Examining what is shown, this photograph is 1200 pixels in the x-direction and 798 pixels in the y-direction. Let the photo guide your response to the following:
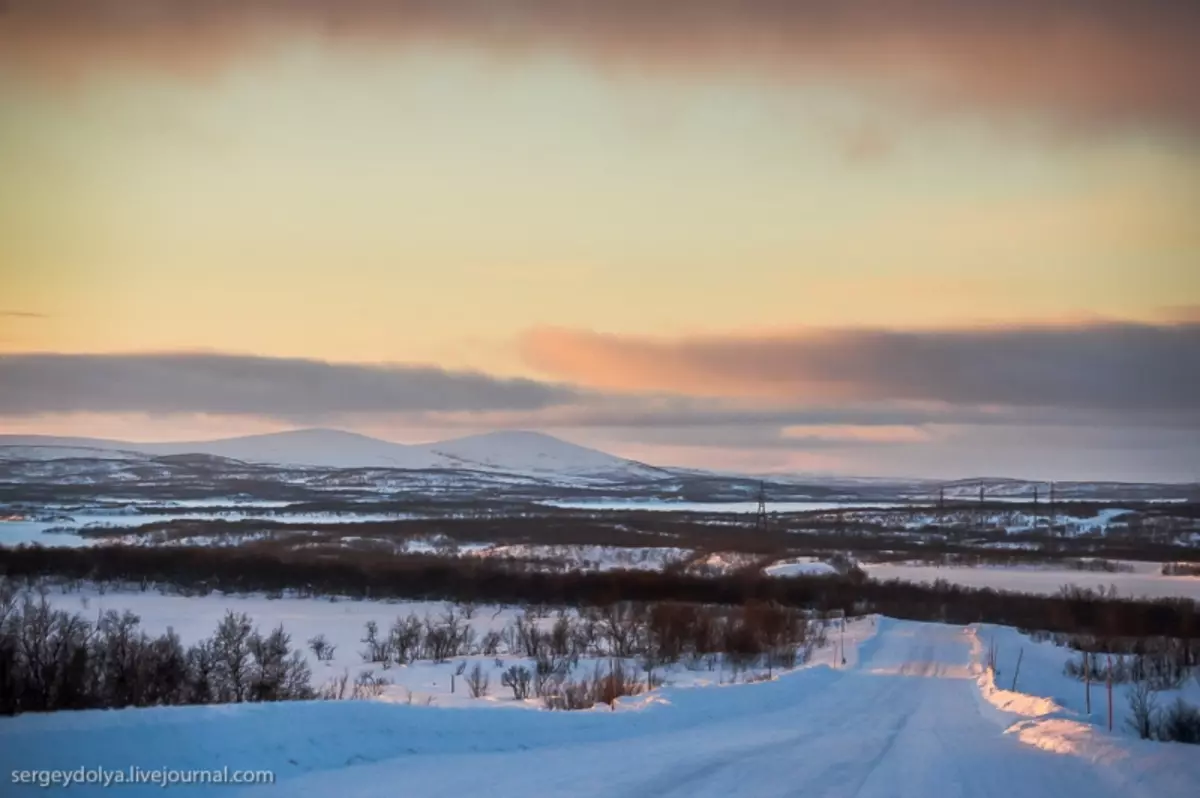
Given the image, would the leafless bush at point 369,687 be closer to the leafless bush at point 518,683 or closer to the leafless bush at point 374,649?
the leafless bush at point 518,683

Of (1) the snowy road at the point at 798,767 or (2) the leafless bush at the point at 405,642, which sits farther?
(2) the leafless bush at the point at 405,642

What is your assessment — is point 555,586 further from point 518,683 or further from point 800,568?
point 518,683

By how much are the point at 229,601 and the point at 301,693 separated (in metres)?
33.8

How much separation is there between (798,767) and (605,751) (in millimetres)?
2158

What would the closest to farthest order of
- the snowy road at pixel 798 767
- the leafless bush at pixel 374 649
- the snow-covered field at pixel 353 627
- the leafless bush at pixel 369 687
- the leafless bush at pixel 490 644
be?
1. the snowy road at pixel 798 767
2. the leafless bush at pixel 369 687
3. the snow-covered field at pixel 353 627
4. the leafless bush at pixel 374 649
5. the leafless bush at pixel 490 644

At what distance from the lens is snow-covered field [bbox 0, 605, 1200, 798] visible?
33.1ft

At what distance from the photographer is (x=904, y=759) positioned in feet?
42.3

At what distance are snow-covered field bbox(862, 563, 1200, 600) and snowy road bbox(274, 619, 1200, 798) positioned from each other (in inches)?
1642

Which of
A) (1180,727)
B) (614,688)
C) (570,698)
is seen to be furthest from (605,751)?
(1180,727)

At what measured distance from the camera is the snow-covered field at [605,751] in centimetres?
1010

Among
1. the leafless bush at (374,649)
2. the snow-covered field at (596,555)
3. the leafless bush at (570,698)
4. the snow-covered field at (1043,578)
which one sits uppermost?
the leafless bush at (570,698)

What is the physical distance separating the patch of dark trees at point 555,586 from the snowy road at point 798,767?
32572mm

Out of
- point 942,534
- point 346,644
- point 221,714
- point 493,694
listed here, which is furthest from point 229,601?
point 942,534

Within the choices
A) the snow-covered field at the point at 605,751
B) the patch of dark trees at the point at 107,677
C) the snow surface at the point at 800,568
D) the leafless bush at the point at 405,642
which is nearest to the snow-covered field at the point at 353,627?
the leafless bush at the point at 405,642
